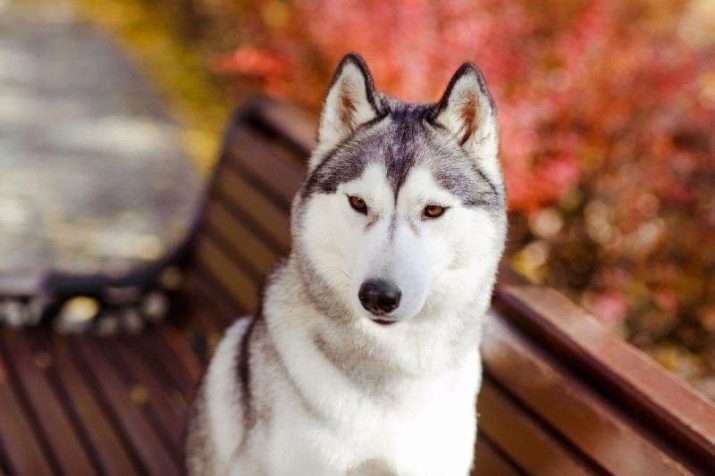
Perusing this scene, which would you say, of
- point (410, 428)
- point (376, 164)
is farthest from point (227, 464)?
point (376, 164)

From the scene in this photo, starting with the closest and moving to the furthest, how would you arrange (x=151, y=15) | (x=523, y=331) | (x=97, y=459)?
(x=523, y=331) < (x=97, y=459) < (x=151, y=15)

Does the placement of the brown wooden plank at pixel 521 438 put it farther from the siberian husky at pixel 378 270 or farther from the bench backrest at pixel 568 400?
the siberian husky at pixel 378 270

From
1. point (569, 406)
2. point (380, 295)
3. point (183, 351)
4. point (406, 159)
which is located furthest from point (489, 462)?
point (183, 351)

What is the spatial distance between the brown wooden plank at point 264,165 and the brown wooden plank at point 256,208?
42mm

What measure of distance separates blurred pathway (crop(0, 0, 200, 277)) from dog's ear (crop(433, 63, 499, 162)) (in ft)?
8.57

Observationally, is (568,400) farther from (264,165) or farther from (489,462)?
(264,165)

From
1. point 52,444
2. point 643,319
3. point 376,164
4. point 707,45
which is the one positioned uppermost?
point 707,45

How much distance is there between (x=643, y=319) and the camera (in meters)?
4.53

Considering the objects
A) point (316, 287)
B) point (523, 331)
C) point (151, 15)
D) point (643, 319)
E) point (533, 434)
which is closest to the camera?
point (316, 287)

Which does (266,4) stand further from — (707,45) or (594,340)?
(594,340)

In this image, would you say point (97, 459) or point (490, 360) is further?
point (97, 459)

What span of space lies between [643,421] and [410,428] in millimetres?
528

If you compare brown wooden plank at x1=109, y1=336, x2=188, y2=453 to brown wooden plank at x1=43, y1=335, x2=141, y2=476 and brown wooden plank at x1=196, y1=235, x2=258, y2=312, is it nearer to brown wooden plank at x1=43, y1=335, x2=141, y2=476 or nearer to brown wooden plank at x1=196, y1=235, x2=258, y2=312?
brown wooden plank at x1=43, y1=335, x2=141, y2=476

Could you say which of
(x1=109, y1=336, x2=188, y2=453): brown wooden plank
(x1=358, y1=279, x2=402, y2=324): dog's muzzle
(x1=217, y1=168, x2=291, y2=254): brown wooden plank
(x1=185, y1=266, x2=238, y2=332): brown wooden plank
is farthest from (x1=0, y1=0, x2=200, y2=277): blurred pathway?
(x1=358, y1=279, x2=402, y2=324): dog's muzzle
